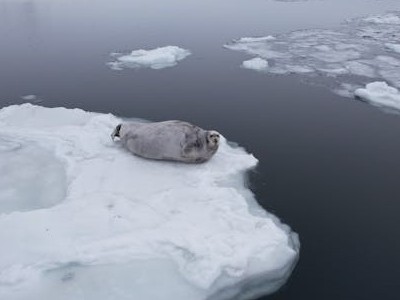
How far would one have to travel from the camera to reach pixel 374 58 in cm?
1163

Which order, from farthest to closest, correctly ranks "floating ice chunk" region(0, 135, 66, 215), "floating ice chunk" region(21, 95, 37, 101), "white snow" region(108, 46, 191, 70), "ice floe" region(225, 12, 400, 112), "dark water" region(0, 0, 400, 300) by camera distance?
"white snow" region(108, 46, 191, 70) < "ice floe" region(225, 12, 400, 112) < "floating ice chunk" region(21, 95, 37, 101) < "floating ice chunk" region(0, 135, 66, 215) < "dark water" region(0, 0, 400, 300)

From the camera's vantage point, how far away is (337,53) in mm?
12000

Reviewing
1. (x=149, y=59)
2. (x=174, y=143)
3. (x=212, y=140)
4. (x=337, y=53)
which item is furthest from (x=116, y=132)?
(x=337, y=53)

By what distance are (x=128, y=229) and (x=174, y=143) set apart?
162 cm

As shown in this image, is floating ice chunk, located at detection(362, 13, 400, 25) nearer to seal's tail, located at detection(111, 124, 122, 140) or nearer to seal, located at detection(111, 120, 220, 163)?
seal, located at detection(111, 120, 220, 163)

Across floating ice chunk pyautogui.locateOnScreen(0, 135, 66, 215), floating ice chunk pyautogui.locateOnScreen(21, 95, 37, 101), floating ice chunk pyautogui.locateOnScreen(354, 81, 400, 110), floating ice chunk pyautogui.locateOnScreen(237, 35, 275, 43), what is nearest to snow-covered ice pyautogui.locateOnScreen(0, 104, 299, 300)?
floating ice chunk pyautogui.locateOnScreen(0, 135, 66, 215)

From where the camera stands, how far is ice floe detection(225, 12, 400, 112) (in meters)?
10.3

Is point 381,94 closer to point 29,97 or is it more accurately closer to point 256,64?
point 256,64

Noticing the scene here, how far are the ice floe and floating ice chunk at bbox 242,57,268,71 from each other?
130 mm

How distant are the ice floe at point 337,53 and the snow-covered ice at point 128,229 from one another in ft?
14.9

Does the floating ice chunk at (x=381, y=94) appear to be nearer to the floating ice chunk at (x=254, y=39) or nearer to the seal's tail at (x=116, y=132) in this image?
the floating ice chunk at (x=254, y=39)

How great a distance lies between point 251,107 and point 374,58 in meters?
4.51

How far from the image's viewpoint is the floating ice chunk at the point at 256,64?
35.4ft

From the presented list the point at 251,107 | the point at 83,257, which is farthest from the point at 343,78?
the point at 83,257
